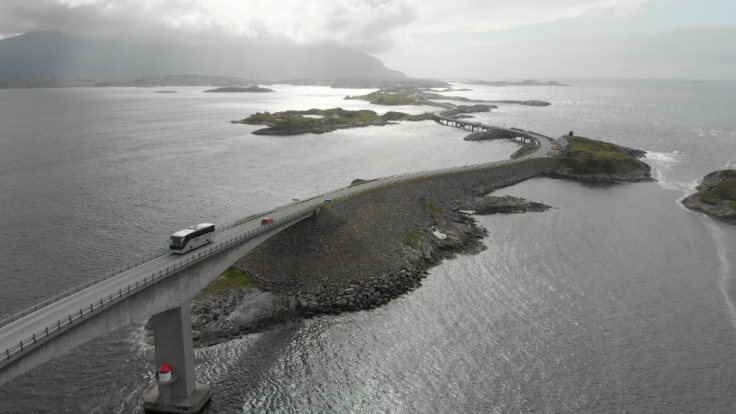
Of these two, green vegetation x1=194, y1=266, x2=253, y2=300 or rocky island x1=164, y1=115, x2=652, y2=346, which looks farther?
green vegetation x1=194, y1=266, x2=253, y2=300

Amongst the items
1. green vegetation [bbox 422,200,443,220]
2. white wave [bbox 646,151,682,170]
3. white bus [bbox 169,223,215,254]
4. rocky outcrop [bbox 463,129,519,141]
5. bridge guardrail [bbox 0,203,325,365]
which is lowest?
green vegetation [bbox 422,200,443,220]

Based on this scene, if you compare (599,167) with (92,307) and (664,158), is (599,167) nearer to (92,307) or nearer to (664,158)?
(664,158)

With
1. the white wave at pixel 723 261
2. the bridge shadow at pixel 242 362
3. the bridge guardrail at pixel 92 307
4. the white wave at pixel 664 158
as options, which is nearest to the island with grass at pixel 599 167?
the white wave at pixel 664 158

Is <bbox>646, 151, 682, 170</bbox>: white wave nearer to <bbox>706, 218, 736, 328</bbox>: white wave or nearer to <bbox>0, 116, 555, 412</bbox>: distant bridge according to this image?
<bbox>706, 218, 736, 328</bbox>: white wave

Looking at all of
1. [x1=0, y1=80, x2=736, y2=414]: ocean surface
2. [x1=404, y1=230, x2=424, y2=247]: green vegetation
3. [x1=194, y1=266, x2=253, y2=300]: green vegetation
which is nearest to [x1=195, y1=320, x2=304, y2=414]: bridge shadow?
[x1=0, y1=80, x2=736, y2=414]: ocean surface

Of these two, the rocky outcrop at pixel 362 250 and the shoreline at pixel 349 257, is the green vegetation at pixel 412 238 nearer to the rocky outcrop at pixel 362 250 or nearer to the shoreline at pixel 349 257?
the shoreline at pixel 349 257

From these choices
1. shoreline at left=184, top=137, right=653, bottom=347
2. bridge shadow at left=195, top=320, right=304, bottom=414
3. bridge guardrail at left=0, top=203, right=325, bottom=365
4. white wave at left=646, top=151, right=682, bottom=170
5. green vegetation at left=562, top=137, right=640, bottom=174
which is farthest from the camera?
white wave at left=646, top=151, right=682, bottom=170
